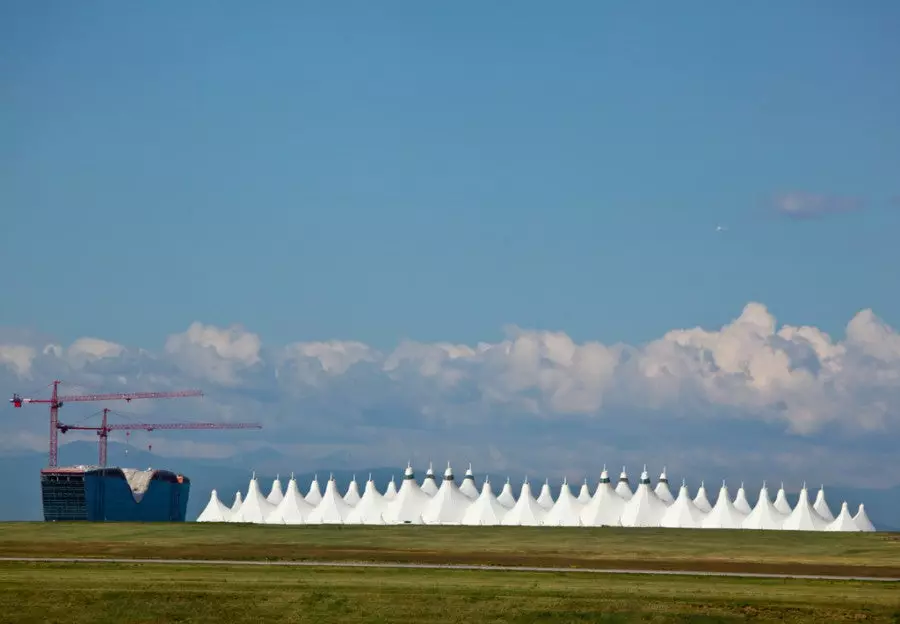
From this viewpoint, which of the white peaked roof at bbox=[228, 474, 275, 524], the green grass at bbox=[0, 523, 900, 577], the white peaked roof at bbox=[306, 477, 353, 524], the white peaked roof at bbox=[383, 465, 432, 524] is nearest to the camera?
the green grass at bbox=[0, 523, 900, 577]

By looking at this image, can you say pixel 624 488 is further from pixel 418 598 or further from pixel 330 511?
pixel 418 598

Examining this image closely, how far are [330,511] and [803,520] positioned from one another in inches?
2397

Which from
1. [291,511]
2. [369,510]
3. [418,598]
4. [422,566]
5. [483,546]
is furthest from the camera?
[291,511]

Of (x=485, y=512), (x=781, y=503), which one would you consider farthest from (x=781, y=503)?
(x=485, y=512)

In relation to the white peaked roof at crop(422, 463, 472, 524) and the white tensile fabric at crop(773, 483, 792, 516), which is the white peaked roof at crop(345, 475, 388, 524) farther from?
the white tensile fabric at crop(773, 483, 792, 516)

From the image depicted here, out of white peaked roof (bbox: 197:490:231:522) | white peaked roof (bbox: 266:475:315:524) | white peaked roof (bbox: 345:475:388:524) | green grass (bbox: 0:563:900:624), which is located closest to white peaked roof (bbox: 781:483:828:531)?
white peaked roof (bbox: 345:475:388:524)

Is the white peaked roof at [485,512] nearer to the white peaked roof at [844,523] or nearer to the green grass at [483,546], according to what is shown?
the green grass at [483,546]

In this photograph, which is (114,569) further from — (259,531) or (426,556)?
(259,531)

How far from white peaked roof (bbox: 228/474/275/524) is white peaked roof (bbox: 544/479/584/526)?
42.3m

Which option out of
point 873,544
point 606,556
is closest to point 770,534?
point 873,544

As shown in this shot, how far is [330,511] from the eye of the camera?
590 ft

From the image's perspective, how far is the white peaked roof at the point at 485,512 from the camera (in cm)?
16812

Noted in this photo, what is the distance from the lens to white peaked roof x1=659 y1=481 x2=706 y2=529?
6309 inches

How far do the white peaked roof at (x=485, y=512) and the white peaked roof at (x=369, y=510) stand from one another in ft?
38.9
